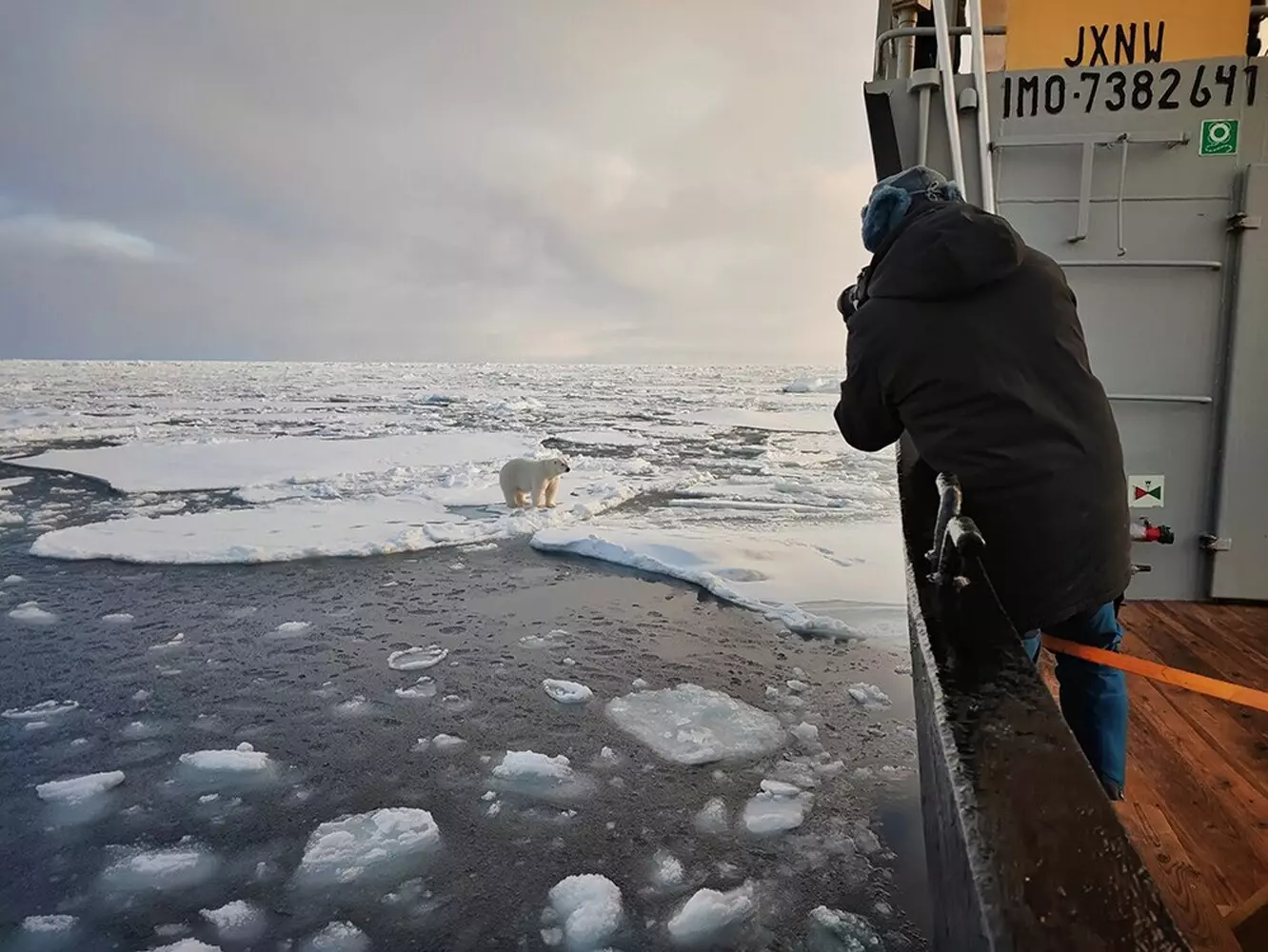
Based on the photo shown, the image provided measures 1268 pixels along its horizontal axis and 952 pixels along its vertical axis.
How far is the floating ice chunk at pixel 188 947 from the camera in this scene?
1745 mm

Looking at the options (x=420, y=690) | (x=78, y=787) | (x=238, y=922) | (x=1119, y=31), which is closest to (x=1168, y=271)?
(x=1119, y=31)

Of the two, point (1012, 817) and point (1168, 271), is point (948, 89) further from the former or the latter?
point (1012, 817)

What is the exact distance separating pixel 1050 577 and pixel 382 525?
6010mm

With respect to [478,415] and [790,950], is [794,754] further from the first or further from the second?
[478,415]

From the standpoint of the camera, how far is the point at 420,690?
3.18 metres

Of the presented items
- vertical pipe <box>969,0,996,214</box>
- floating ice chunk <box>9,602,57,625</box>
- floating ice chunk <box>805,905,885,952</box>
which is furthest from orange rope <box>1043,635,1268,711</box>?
floating ice chunk <box>9,602,57,625</box>

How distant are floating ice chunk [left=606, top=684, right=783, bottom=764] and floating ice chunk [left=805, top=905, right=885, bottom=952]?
774 mm

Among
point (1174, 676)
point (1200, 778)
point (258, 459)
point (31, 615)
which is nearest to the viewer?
point (1174, 676)

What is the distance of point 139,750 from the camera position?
8.76 feet

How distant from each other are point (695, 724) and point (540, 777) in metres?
0.64

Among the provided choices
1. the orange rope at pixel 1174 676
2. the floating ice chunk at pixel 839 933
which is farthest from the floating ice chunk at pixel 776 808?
the orange rope at pixel 1174 676

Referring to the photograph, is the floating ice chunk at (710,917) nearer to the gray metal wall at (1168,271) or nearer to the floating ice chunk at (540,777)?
the floating ice chunk at (540,777)

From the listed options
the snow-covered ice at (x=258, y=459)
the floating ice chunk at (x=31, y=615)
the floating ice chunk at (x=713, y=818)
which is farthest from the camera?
the snow-covered ice at (x=258, y=459)

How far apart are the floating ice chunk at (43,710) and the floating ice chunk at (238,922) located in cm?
161
